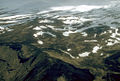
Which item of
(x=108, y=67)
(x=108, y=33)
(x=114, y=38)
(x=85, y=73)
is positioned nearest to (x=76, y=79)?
(x=85, y=73)

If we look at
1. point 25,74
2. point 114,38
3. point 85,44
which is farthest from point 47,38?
point 25,74

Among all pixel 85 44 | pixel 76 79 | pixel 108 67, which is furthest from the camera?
pixel 85 44

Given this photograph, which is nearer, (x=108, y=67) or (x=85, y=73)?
(x=85, y=73)

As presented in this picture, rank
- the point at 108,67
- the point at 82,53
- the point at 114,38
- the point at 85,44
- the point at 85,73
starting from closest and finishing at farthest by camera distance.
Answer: the point at 85,73 → the point at 108,67 → the point at 82,53 → the point at 85,44 → the point at 114,38

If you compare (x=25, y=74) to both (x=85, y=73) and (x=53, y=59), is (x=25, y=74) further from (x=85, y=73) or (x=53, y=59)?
(x=85, y=73)

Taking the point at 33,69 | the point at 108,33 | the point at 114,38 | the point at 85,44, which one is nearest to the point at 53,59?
the point at 33,69

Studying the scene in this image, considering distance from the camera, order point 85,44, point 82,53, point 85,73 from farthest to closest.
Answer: point 85,44 → point 82,53 → point 85,73

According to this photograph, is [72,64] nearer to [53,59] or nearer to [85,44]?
[53,59]

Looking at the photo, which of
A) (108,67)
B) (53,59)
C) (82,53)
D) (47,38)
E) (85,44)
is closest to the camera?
(108,67)

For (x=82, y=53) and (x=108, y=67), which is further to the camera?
(x=82, y=53)
